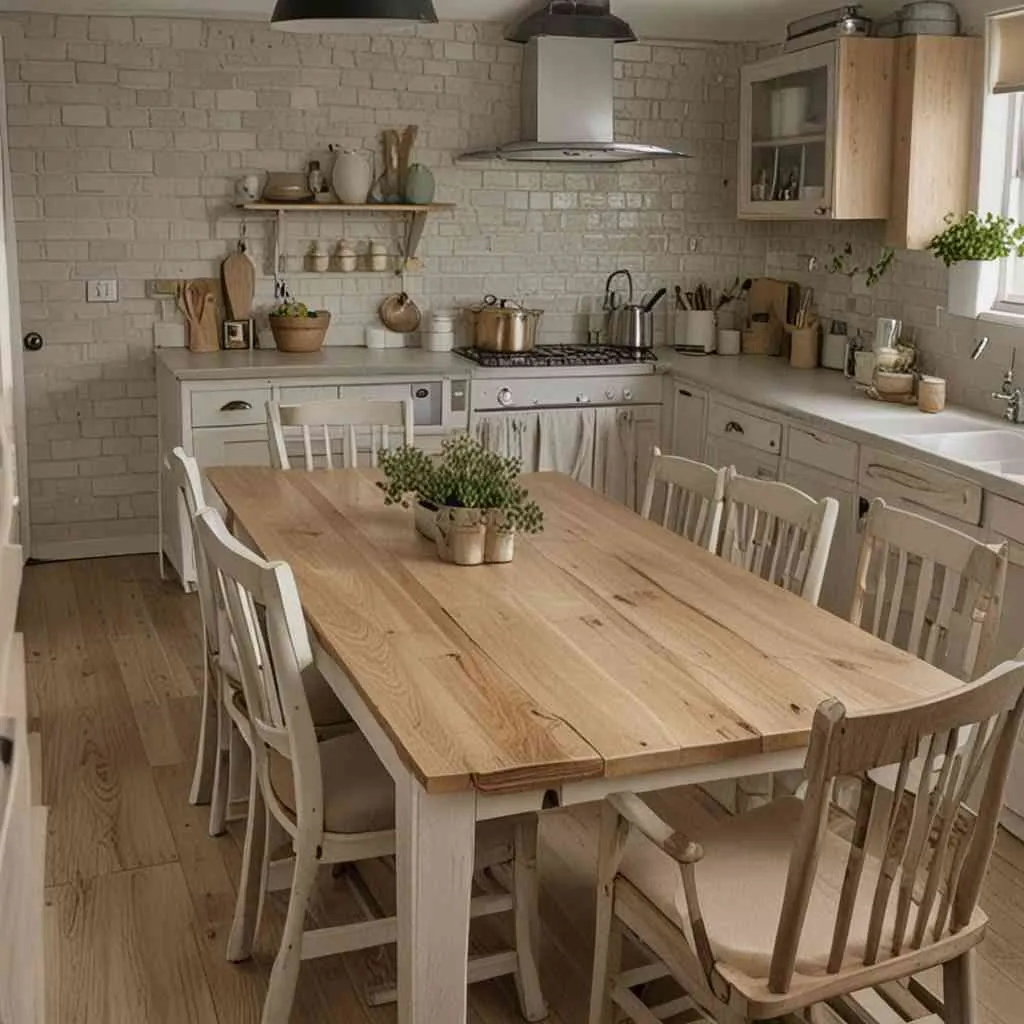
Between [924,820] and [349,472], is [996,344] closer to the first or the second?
[349,472]

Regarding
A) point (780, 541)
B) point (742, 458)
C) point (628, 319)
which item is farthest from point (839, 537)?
point (628, 319)

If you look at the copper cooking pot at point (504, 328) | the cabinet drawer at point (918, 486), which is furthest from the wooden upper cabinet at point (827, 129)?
the cabinet drawer at point (918, 486)

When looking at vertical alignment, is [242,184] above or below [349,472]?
above

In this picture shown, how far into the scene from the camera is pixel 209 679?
139 inches

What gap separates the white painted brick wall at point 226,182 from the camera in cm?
568

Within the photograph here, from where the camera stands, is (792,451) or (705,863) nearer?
(705,863)

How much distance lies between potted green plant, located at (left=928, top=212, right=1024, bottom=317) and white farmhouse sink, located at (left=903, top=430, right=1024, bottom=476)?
0.66 metres

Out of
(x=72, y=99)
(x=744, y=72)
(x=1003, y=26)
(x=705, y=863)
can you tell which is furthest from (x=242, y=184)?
(x=705, y=863)

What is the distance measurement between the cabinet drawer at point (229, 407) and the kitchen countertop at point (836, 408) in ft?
5.78

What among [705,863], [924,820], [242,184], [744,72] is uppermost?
[744,72]

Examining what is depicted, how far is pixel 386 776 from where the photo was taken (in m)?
2.56

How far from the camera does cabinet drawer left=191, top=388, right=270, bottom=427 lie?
5344 millimetres

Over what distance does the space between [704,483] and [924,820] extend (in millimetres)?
1581

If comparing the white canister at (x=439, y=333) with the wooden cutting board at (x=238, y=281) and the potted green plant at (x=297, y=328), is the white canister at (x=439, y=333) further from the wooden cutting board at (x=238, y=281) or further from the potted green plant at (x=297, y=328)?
the wooden cutting board at (x=238, y=281)
